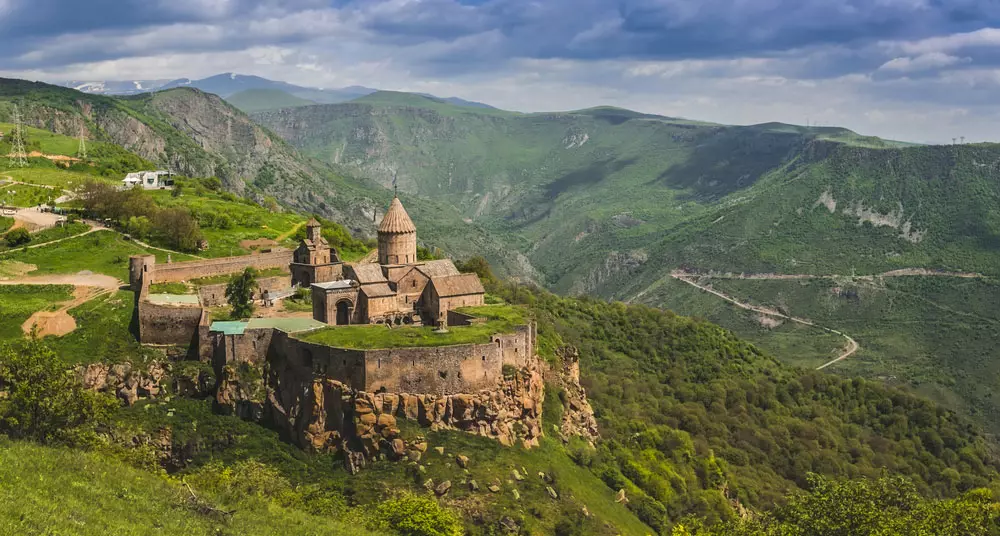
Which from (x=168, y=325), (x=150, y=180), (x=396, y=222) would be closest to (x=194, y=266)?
Answer: (x=168, y=325)

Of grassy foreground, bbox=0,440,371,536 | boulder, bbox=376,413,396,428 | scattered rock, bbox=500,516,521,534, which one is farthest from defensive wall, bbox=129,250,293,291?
scattered rock, bbox=500,516,521,534

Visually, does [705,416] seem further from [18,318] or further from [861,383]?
[18,318]

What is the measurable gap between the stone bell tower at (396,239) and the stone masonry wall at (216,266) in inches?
644

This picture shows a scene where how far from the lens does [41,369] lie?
4181cm

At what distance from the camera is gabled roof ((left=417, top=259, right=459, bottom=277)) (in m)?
60.1

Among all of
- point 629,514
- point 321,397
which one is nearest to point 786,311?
point 629,514

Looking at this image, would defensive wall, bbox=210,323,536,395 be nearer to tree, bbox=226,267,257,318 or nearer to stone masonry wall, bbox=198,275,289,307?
tree, bbox=226,267,257,318

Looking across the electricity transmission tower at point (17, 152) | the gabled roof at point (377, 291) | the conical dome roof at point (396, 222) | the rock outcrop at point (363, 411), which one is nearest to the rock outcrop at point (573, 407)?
the rock outcrop at point (363, 411)

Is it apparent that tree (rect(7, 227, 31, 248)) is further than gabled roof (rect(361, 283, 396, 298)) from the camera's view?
Yes

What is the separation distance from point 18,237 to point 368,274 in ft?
111

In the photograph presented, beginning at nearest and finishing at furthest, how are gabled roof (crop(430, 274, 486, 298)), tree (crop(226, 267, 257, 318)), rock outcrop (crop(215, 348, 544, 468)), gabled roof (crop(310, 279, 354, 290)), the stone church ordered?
rock outcrop (crop(215, 348, 544, 468)) → the stone church → gabled roof (crop(310, 279, 354, 290)) → gabled roof (crop(430, 274, 486, 298)) → tree (crop(226, 267, 257, 318))

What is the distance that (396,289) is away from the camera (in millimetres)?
58719

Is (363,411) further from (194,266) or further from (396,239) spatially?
(194,266)

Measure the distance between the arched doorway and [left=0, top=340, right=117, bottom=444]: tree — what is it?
17375 millimetres
